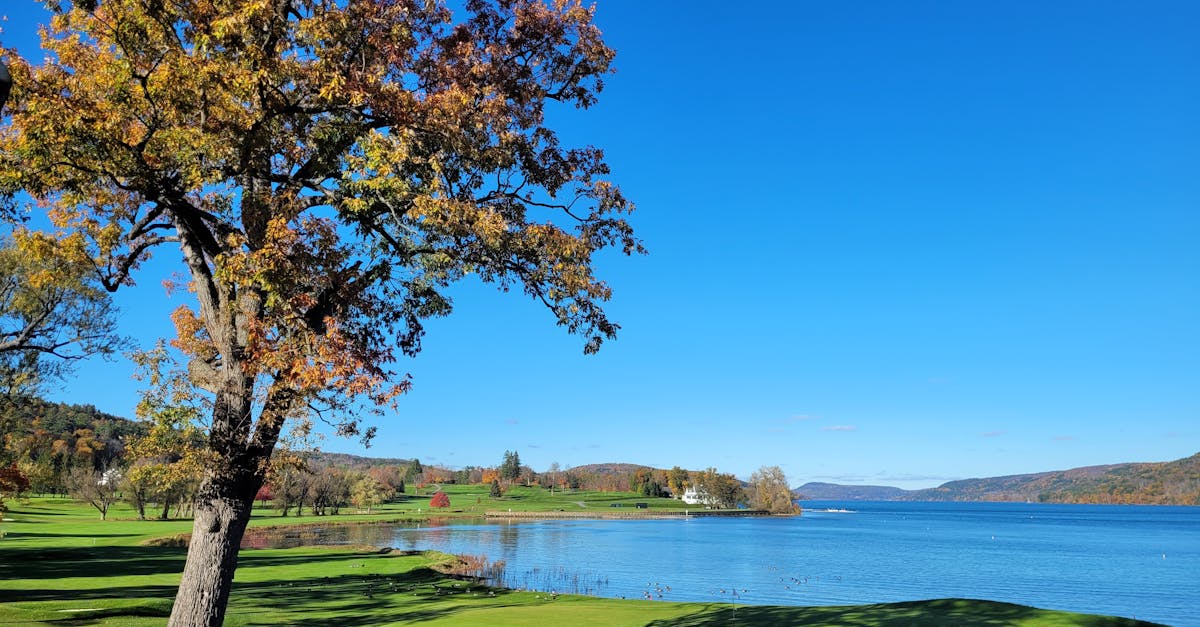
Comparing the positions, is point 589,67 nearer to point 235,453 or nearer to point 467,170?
point 467,170

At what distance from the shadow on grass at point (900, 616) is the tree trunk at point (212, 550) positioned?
46.5ft

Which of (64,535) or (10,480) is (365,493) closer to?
(64,535)

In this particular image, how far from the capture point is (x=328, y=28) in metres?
10.6

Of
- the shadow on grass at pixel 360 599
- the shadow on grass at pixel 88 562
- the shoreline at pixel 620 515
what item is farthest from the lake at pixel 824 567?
the shoreline at pixel 620 515

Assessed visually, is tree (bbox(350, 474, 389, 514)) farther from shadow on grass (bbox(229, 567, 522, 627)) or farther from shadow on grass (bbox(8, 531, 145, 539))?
shadow on grass (bbox(229, 567, 522, 627))

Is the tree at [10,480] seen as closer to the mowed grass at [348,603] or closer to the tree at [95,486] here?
the mowed grass at [348,603]

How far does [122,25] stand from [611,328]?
8.45 metres

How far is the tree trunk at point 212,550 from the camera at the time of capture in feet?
36.7

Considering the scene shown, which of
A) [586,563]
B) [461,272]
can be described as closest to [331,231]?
[461,272]

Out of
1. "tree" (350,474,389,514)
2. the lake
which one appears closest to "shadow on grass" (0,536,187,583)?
the lake

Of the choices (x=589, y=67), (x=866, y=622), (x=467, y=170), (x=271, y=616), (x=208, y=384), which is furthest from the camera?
(x=271, y=616)

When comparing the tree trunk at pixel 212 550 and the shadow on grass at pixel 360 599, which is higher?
the tree trunk at pixel 212 550

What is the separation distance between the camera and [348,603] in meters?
27.7

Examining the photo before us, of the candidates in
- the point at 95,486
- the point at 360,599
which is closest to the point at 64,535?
the point at 95,486
